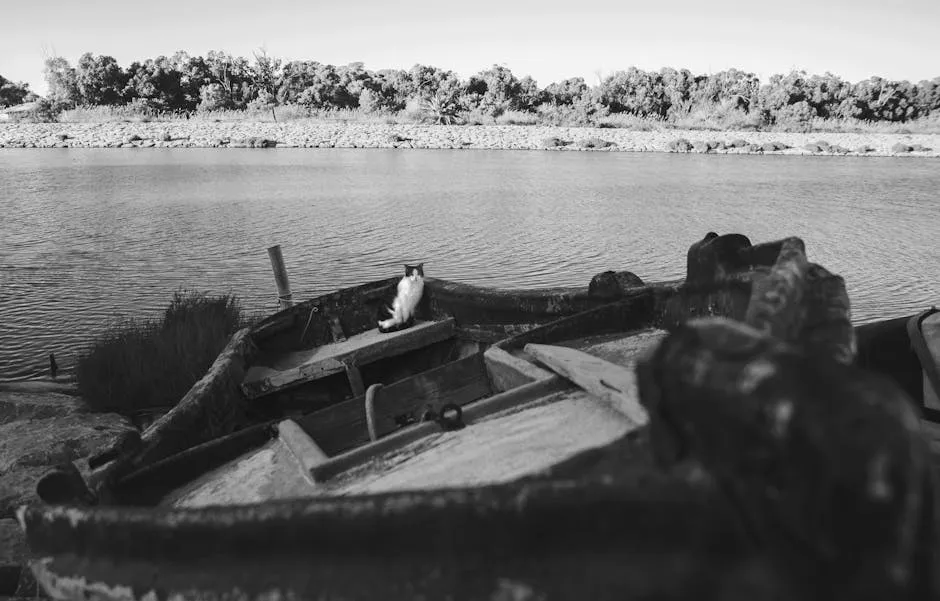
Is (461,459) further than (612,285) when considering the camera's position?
No

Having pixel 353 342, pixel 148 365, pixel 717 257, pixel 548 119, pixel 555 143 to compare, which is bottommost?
pixel 148 365

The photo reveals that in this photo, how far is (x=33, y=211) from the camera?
17.8m

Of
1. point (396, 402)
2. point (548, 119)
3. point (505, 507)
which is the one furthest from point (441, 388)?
point (548, 119)

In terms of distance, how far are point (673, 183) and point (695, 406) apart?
2385 cm

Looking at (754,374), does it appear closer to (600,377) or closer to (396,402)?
(600,377)

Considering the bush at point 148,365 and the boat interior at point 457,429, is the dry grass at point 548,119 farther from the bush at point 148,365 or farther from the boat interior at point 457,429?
the boat interior at point 457,429

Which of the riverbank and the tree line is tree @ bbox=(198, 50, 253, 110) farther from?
the riverbank

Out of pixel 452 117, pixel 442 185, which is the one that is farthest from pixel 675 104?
pixel 442 185

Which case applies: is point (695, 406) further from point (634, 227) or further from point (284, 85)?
point (284, 85)

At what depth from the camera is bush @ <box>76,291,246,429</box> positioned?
271 inches

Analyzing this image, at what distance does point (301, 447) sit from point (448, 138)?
1589 inches

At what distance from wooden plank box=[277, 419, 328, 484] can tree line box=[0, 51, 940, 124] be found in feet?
161

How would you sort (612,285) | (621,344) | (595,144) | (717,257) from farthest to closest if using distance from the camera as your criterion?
(595,144), (612,285), (621,344), (717,257)

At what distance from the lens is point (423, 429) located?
3100 mm
